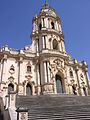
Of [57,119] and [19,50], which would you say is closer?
[57,119]

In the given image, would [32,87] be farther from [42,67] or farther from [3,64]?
[3,64]

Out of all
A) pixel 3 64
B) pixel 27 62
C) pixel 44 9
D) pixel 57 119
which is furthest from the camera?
pixel 44 9

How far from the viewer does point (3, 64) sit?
26047 millimetres

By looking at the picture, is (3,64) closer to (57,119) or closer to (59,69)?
(59,69)

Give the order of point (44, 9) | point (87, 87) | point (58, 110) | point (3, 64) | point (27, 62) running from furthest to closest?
1. point (44, 9)
2. point (87, 87)
3. point (27, 62)
4. point (3, 64)
5. point (58, 110)

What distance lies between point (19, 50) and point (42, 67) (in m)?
6.10

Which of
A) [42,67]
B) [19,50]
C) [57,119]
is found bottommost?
[57,119]

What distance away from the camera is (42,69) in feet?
88.3

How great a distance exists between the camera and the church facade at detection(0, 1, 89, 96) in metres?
25.4

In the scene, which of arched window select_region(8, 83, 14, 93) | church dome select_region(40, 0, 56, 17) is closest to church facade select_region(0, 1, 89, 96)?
arched window select_region(8, 83, 14, 93)

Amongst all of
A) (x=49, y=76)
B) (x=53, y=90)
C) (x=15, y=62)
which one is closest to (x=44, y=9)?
(x=15, y=62)

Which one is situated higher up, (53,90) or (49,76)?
(49,76)

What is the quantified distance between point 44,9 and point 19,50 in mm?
14321

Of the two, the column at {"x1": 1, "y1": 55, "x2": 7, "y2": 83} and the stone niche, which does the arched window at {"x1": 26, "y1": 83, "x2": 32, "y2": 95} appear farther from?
the column at {"x1": 1, "y1": 55, "x2": 7, "y2": 83}
